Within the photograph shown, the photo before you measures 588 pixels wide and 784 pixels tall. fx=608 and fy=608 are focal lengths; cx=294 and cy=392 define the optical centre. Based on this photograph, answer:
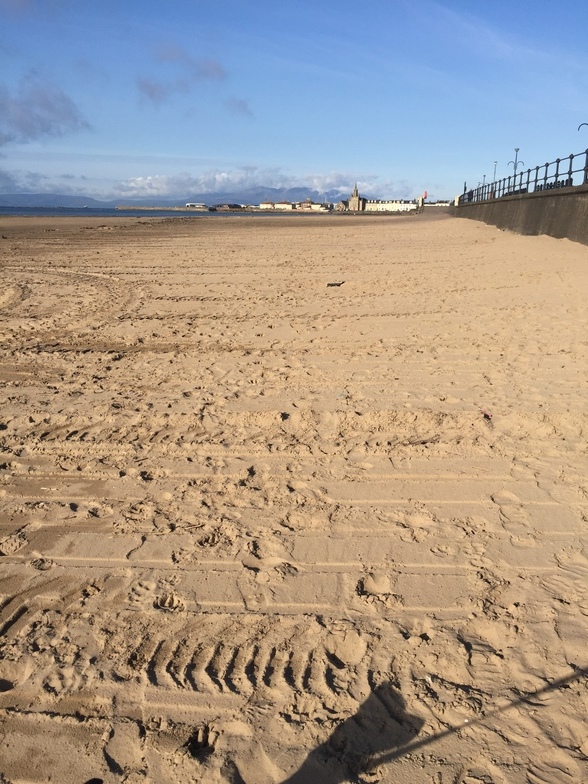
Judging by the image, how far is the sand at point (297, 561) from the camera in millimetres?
2340

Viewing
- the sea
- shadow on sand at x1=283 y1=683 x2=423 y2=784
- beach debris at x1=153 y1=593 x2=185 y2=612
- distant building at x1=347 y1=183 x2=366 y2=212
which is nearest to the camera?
shadow on sand at x1=283 y1=683 x2=423 y2=784

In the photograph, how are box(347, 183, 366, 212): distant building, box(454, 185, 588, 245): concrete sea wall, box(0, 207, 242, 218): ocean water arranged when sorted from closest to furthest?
box(454, 185, 588, 245): concrete sea wall → box(0, 207, 242, 218): ocean water → box(347, 183, 366, 212): distant building

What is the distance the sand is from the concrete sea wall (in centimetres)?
893

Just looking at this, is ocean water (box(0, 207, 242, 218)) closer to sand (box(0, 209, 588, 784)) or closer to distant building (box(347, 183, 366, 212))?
distant building (box(347, 183, 366, 212))

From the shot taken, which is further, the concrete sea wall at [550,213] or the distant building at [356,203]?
the distant building at [356,203]

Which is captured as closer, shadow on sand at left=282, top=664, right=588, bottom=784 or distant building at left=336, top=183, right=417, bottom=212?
shadow on sand at left=282, top=664, right=588, bottom=784

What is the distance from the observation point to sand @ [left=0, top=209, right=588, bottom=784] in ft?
7.68

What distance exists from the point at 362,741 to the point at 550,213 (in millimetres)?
18213

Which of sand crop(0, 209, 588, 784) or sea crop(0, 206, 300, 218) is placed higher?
sand crop(0, 209, 588, 784)

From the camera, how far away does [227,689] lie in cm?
255

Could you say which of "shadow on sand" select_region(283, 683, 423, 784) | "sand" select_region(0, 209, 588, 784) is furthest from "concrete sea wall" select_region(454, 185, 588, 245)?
"shadow on sand" select_region(283, 683, 423, 784)

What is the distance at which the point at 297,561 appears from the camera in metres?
3.36

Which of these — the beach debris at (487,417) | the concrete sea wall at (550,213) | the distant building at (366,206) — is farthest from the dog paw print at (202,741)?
the distant building at (366,206)

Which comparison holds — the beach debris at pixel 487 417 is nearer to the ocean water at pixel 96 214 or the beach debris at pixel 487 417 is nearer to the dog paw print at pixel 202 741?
the dog paw print at pixel 202 741
